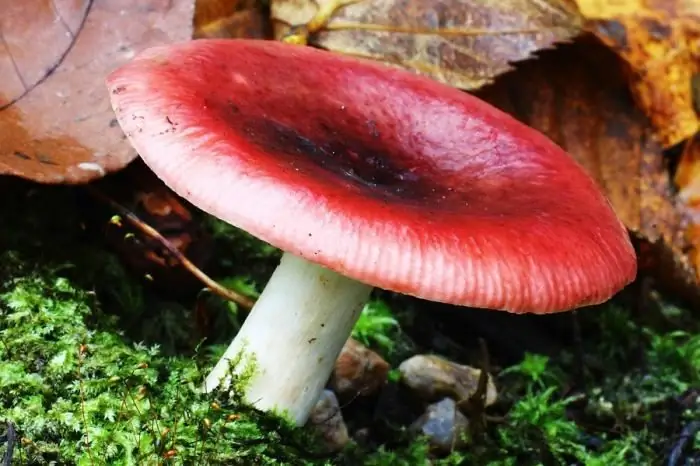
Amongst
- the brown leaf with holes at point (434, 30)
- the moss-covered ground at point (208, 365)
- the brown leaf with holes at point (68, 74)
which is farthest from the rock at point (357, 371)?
the brown leaf with holes at point (434, 30)

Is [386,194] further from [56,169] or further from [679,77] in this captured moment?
[679,77]

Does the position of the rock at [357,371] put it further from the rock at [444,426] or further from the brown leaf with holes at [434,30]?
the brown leaf with holes at [434,30]

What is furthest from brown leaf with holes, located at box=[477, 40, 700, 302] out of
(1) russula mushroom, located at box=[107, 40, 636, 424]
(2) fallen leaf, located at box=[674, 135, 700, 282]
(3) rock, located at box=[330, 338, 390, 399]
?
(3) rock, located at box=[330, 338, 390, 399]

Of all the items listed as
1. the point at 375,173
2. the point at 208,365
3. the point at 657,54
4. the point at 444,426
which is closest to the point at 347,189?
the point at 375,173

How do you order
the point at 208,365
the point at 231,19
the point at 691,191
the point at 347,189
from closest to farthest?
Result: the point at 347,189 < the point at 208,365 < the point at 231,19 < the point at 691,191

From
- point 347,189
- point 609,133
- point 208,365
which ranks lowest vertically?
point 208,365

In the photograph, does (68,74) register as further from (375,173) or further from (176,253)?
(375,173)

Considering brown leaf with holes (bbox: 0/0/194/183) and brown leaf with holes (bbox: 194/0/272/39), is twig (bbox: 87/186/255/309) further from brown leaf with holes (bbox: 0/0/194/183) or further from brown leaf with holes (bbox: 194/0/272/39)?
brown leaf with holes (bbox: 194/0/272/39)
